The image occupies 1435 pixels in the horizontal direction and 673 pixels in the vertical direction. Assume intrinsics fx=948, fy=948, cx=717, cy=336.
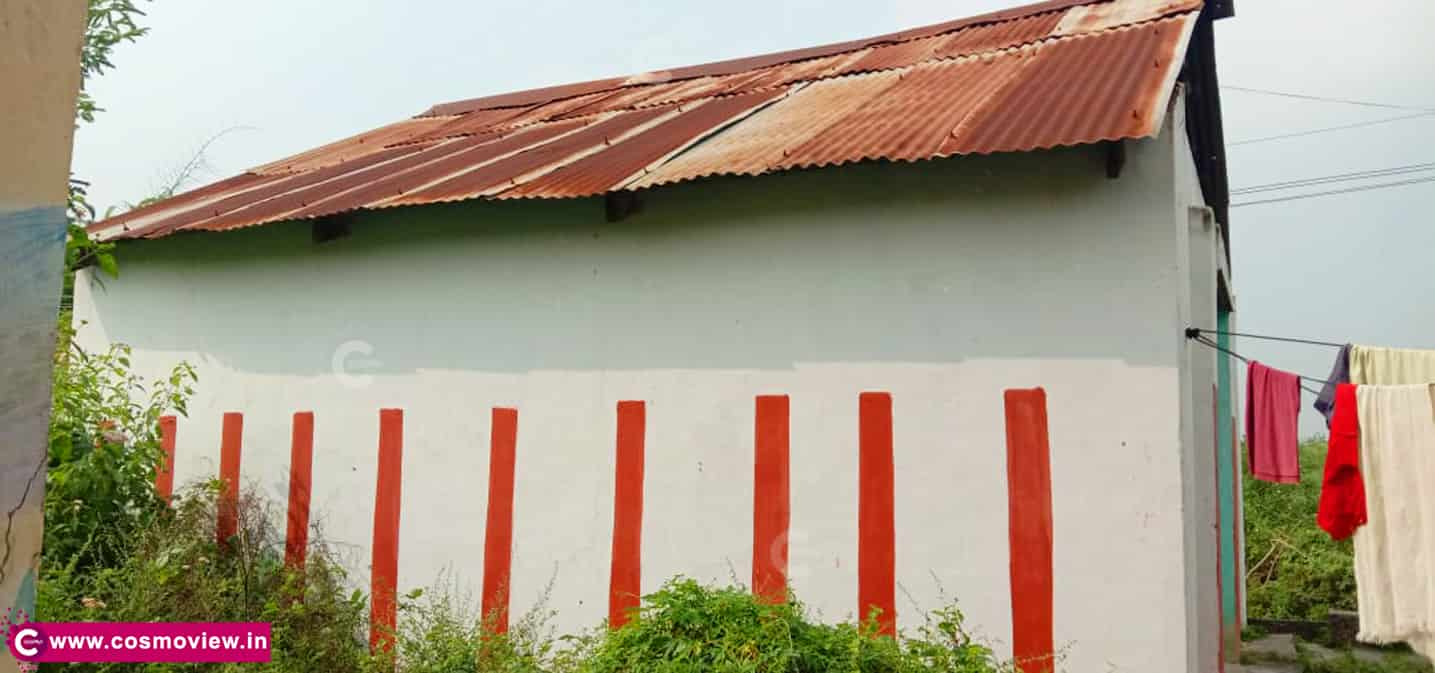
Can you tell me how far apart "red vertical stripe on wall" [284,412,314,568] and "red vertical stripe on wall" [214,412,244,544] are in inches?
15.9

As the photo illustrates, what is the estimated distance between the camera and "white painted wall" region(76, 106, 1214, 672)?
14.5 feet

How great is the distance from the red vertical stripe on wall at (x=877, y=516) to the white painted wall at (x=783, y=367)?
6 cm

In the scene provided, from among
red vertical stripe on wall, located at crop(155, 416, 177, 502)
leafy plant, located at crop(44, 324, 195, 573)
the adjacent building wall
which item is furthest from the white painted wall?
the adjacent building wall

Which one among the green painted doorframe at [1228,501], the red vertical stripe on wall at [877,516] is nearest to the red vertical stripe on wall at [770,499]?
the red vertical stripe on wall at [877,516]

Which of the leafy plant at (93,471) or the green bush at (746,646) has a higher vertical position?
the leafy plant at (93,471)

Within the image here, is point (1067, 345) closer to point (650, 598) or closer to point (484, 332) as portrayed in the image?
point (650, 598)

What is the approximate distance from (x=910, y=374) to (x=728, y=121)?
243 centimetres

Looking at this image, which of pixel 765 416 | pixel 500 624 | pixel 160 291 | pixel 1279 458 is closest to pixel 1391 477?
pixel 1279 458

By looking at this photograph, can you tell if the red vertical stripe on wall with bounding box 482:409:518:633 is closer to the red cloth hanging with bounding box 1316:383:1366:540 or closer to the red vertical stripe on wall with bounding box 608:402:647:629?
the red vertical stripe on wall with bounding box 608:402:647:629

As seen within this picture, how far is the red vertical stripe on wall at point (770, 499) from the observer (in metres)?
5.04

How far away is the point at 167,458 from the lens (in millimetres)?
7211

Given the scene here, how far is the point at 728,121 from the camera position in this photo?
252 inches

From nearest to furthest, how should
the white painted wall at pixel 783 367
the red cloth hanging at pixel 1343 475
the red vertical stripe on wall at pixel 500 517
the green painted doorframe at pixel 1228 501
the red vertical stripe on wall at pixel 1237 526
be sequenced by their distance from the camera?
the white painted wall at pixel 783 367, the red cloth hanging at pixel 1343 475, the red vertical stripe on wall at pixel 500 517, the green painted doorframe at pixel 1228 501, the red vertical stripe on wall at pixel 1237 526

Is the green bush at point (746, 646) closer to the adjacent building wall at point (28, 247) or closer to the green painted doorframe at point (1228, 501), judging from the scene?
the adjacent building wall at point (28, 247)
